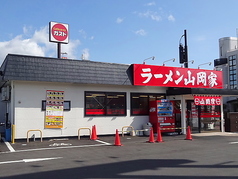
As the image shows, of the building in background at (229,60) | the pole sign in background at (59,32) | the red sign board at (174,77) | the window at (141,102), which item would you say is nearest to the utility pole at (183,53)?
the red sign board at (174,77)

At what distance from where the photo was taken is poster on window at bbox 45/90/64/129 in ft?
48.8

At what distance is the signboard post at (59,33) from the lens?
1892cm

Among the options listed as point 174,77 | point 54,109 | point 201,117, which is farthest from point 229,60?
point 54,109

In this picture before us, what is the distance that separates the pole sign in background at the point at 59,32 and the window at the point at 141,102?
6702 mm

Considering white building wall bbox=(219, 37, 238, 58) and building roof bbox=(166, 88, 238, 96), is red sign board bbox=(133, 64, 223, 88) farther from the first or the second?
white building wall bbox=(219, 37, 238, 58)

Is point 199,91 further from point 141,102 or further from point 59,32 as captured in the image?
point 59,32

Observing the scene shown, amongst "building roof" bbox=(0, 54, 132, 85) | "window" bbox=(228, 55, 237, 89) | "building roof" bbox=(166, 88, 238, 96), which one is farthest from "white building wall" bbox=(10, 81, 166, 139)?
"window" bbox=(228, 55, 237, 89)

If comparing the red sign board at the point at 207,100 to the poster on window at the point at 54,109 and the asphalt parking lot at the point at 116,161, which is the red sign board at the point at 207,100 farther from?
the poster on window at the point at 54,109

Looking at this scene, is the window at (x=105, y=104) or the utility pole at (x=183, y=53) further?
the utility pole at (x=183, y=53)

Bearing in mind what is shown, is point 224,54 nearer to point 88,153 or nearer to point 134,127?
point 134,127

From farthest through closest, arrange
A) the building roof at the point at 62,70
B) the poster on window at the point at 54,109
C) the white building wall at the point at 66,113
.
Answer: the poster on window at the point at 54,109 → the white building wall at the point at 66,113 → the building roof at the point at 62,70

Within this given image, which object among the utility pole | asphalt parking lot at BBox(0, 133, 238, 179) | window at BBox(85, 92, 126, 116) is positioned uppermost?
the utility pole

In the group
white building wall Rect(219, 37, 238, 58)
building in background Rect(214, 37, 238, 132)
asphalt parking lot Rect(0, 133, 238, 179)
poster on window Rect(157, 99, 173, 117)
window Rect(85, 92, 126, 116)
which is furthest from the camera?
white building wall Rect(219, 37, 238, 58)

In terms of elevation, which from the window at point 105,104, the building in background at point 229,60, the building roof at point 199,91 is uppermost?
the building in background at point 229,60
